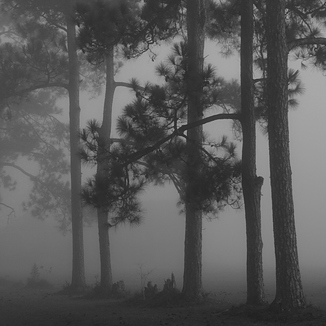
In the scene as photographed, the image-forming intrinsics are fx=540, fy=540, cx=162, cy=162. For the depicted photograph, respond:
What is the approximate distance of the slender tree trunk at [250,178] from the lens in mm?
9234

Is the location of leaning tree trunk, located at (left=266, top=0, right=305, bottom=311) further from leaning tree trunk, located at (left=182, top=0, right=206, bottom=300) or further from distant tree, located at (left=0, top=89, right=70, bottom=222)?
distant tree, located at (left=0, top=89, right=70, bottom=222)

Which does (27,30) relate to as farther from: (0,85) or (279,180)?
(279,180)

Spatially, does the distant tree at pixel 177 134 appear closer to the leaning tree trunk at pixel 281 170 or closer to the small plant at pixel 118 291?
the leaning tree trunk at pixel 281 170

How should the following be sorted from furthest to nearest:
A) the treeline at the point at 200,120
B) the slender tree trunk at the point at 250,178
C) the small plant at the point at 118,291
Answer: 1. the small plant at the point at 118,291
2. the slender tree trunk at the point at 250,178
3. the treeline at the point at 200,120

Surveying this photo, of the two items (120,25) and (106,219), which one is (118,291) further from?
(120,25)

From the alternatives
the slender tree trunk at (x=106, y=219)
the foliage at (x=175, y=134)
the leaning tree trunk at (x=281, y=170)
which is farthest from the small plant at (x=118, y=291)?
the leaning tree trunk at (x=281, y=170)

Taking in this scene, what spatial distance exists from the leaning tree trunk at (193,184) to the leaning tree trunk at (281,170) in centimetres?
144

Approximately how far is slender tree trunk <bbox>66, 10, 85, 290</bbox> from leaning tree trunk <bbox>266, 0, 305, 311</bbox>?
8.20 m

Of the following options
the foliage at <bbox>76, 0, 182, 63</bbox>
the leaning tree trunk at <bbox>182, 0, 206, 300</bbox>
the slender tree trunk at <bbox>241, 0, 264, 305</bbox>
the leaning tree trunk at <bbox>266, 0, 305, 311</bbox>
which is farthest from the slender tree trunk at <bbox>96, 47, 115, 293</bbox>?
the leaning tree trunk at <bbox>266, 0, 305, 311</bbox>

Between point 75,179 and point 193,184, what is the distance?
24.9 ft

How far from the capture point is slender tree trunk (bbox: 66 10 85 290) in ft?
52.4

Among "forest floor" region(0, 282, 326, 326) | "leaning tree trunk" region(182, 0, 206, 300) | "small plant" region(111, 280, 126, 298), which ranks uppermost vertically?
"leaning tree trunk" region(182, 0, 206, 300)

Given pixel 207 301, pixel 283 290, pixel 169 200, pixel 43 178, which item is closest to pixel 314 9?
pixel 283 290

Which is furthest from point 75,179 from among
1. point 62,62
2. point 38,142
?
point 38,142
